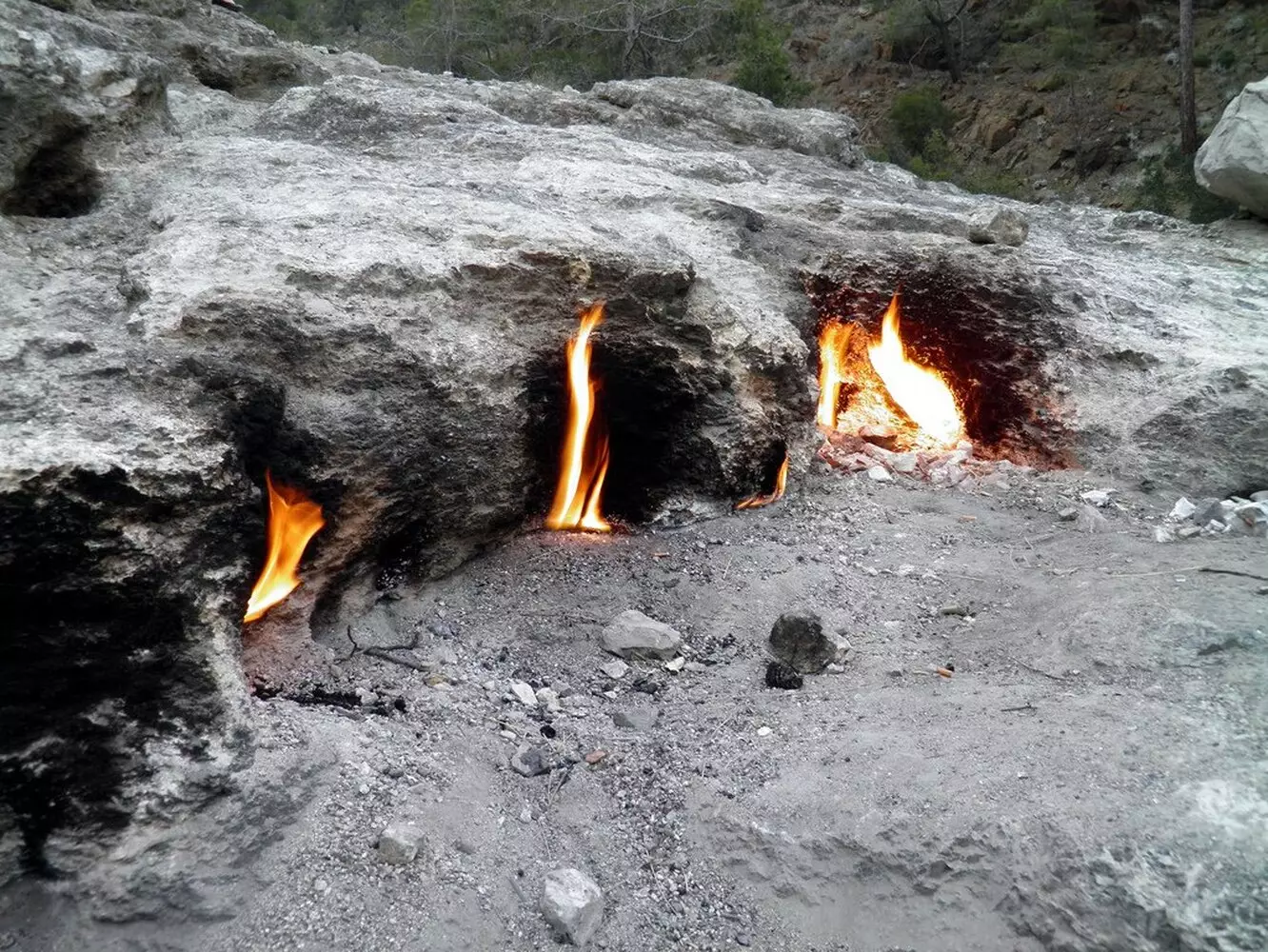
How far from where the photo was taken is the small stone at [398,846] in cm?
259

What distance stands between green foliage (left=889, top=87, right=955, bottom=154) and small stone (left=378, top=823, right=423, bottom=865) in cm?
1745

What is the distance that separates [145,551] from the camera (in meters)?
2.62

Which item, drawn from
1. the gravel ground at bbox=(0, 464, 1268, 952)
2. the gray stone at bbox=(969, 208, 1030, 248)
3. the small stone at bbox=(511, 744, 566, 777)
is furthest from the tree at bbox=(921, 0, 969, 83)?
the small stone at bbox=(511, 744, 566, 777)

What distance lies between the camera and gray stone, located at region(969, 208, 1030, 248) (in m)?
5.56

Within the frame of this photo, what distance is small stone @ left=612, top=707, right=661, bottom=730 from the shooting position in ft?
10.6

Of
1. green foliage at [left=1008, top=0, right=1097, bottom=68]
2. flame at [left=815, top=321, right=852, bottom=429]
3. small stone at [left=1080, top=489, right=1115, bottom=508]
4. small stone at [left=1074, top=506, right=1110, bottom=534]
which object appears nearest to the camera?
small stone at [left=1074, top=506, right=1110, bottom=534]

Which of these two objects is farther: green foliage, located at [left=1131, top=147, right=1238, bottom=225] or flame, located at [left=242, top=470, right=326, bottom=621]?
green foliage, located at [left=1131, top=147, right=1238, bottom=225]

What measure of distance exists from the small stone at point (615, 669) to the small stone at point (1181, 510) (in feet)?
9.57

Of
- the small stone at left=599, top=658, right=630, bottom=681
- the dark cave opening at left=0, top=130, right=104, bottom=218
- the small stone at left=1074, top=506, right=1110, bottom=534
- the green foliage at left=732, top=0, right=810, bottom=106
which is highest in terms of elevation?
the green foliage at left=732, top=0, right=810, bottom=106

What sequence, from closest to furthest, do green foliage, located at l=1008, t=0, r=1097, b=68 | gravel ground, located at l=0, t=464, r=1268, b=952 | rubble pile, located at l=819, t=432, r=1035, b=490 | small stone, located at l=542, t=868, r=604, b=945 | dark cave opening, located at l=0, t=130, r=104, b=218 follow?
1. gravel ground, located at l=0, t=464, r=1268, b=952
2. small stone, located at l=542, t=868, r=604, b=945
3. dark cave opening, located at l=0, t=130, r=104, b=218
4. rubble pile, located at l=819, t=432, r=1035, b=490
5. green foliage, located at l=1008, t=0, r=1097, b=68

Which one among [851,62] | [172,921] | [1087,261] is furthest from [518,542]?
[851,62]

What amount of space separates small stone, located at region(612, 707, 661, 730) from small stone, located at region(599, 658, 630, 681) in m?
0.21

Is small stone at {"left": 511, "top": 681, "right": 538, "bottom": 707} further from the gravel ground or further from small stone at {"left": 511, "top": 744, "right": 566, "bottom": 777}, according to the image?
small stone at {"left": 511, "top": 744, "right": 566, "bottom": 777}

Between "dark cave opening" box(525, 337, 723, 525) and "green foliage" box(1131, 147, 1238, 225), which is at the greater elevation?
"green foliage" box(1131, 147, 1238, 225)
